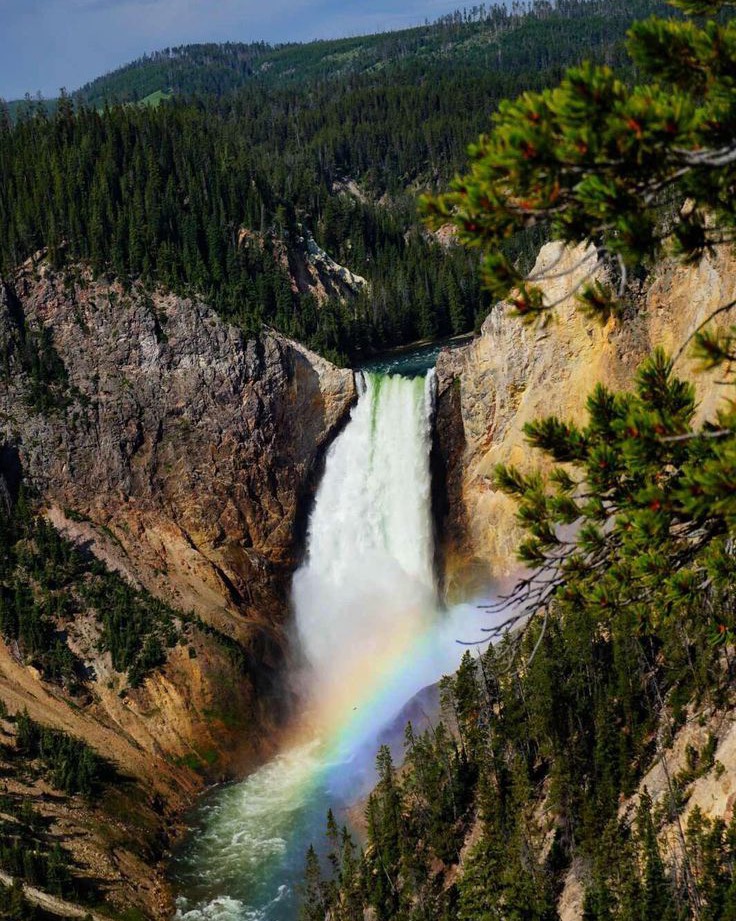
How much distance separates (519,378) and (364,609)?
19497 mm

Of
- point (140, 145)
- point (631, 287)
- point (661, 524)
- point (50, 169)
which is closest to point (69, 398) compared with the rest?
point (50, 169)

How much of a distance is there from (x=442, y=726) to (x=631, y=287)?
80.9 ft

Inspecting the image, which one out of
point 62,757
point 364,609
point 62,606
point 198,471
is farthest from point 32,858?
point 198,471

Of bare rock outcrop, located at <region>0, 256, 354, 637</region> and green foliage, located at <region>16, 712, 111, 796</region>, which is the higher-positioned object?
bare rock outcrop, located at <region>0, 256, 354, 637</region>

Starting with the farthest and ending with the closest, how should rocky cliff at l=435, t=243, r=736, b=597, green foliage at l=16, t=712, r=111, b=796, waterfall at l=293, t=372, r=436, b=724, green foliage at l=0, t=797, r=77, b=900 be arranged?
waterfall at l=293, t=372, r=436, b=724 < green foliage at l=16, t=712, r=111, b=796 < rocky cliff at l=435, t=243, r=736, b=597 < green foliage at l=0, t=797, r=77, b=900

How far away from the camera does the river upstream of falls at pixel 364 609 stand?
59.1 metres

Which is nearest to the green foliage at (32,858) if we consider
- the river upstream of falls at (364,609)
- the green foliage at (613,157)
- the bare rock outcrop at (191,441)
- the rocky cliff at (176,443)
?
the river upstream of falls at (364,609)

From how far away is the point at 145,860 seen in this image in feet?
170

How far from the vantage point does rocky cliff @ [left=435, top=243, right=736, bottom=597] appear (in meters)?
51.0

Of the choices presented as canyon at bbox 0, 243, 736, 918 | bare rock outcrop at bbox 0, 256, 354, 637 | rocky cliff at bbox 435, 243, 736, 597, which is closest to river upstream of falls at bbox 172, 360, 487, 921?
canyon at bbox 0, 243, 736, 918

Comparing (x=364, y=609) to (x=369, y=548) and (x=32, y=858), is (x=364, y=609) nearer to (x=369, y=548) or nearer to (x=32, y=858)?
(x=369, y=548)

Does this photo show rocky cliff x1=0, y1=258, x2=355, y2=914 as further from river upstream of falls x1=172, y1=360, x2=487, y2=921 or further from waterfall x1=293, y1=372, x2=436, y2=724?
river upstream of falls x1=172, y1=360, x2=487, y2=921

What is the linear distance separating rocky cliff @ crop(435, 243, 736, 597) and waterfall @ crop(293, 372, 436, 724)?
169 cm

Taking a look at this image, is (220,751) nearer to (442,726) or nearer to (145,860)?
(145,860)
